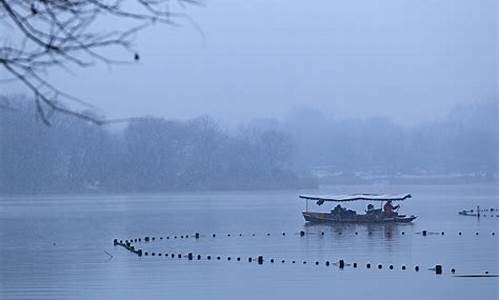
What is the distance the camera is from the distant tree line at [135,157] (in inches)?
243

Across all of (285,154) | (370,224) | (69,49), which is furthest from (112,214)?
(69,49)

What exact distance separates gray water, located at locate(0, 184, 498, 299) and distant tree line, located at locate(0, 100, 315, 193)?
0.90 metres

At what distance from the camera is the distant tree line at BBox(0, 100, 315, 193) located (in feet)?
20.2

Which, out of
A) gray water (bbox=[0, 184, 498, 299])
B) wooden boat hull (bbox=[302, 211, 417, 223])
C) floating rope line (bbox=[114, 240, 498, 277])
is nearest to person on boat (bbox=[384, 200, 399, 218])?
wooden boat hull (bbox=[302, 211, 417, 223])

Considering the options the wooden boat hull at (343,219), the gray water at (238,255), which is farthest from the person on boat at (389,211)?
the gray water at (238,255)

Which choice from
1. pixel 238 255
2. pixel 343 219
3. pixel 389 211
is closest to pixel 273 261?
pixel 238 255

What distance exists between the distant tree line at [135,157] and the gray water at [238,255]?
90 centimetres

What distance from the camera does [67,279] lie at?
9.21 metres

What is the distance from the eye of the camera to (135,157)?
1316 cm

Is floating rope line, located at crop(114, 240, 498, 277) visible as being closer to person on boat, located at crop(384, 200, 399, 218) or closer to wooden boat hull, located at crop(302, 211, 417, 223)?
wooden boat hull, located at crop(302, 211, 417, 223)

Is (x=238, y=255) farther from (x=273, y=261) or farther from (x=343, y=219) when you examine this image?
(x=343, y=219)

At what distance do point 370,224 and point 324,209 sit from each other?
8053mm

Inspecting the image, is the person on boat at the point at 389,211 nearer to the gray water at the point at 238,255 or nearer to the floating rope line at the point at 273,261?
the gray water at the point at 238,255

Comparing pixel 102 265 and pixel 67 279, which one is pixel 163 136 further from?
pixel 67 279
